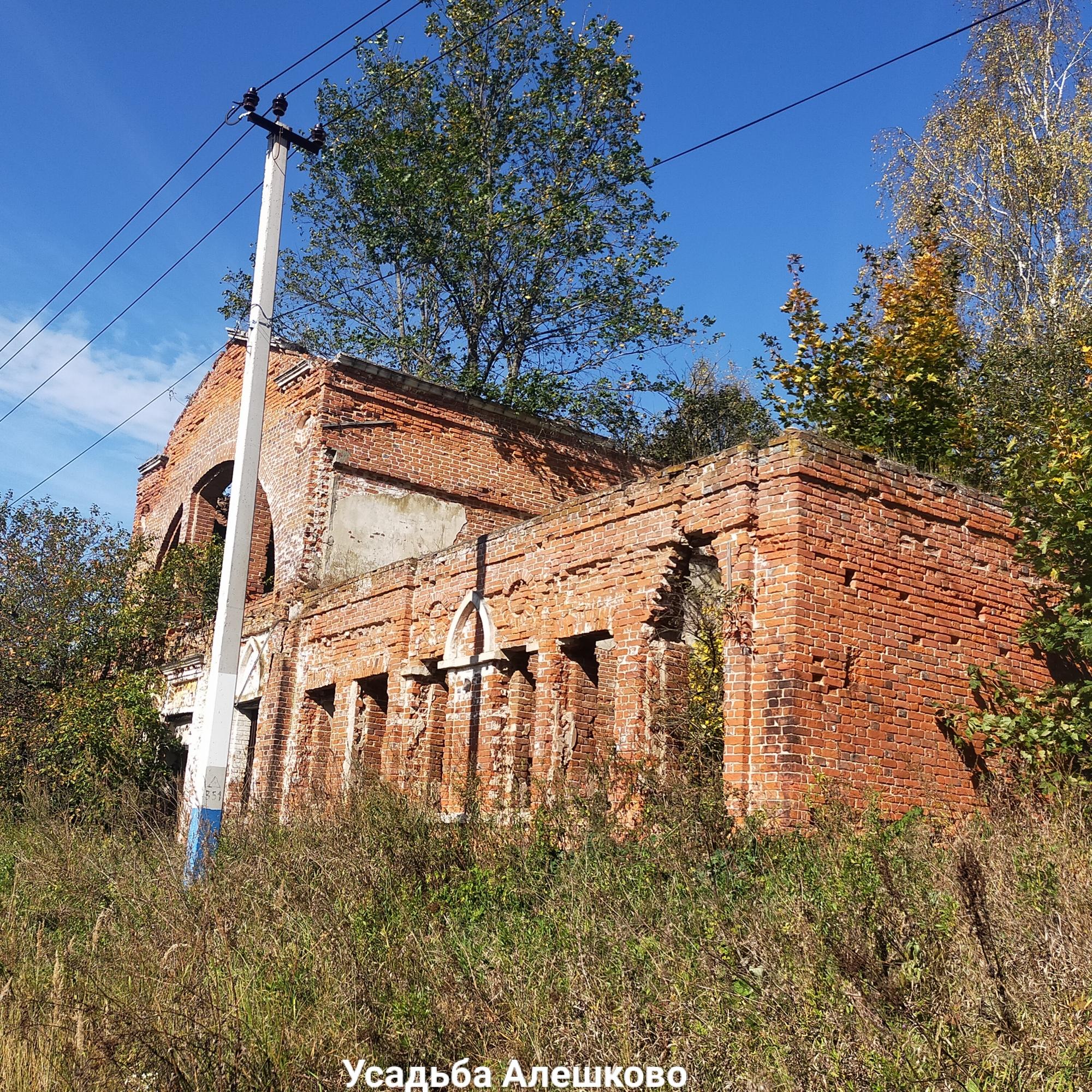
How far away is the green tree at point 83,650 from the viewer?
15688 mm

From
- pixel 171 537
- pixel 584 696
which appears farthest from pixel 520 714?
pixel 171 537

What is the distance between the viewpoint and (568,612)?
34.2 feet

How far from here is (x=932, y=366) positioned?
46.0 ft

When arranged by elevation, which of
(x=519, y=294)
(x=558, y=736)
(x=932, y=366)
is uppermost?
(x=519, y=294)

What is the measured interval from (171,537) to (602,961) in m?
18.7

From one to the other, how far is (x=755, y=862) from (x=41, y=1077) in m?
4.31

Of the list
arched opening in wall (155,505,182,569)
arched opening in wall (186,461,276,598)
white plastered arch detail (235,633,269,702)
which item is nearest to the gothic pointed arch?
white plastered arch detail (235,633,269,702)

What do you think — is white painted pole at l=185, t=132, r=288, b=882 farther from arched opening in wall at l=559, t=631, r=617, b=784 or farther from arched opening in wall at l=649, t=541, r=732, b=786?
arched opening in wall at l=649, t=541, r=732, b=786

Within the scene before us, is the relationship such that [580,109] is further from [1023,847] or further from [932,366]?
[1023,847]

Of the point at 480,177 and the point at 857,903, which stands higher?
the point at 480,177

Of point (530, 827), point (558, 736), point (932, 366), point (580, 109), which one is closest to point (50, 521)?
point (558, 736)

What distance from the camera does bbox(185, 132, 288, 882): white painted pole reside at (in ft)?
28.9

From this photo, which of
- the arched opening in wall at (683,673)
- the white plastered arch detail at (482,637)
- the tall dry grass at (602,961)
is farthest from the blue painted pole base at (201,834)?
the arched opening in wall at (683,673)

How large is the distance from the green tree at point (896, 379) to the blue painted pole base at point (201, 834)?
30.9 ft
